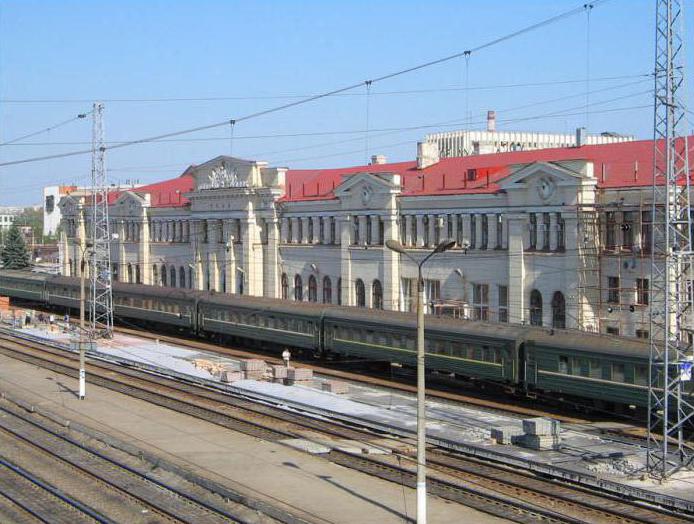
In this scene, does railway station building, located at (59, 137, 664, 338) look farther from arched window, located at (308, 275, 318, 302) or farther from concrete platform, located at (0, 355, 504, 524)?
concrete platform, located at (0, 355, 504, 524)

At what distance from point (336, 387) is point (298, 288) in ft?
81.9

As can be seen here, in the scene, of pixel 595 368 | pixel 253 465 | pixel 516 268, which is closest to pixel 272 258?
pixel 516 268

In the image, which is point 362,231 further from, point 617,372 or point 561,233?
point 617,372


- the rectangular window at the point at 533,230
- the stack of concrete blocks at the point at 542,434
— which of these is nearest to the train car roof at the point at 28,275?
the rectangular window at the point at 533,230

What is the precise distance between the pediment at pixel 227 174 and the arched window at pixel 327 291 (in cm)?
944

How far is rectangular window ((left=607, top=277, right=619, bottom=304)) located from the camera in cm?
4238

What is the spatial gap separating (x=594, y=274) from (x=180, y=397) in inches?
697

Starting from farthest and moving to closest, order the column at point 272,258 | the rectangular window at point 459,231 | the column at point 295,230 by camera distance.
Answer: the column at point 272,258, the column at point 295,230, the rectangular window at point 459,231

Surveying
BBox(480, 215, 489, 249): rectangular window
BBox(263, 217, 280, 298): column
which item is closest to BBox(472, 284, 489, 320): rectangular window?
BBox(480, 215, 489, 249): rectangular window

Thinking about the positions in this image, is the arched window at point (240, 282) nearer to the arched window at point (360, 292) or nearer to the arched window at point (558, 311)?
the arched window at point (360, 292)

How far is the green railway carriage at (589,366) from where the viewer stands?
30.5 meters

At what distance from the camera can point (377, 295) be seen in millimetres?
56531

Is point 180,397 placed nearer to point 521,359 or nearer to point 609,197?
point 521,359

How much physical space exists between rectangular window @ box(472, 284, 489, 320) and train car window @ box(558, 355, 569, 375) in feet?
50.9
